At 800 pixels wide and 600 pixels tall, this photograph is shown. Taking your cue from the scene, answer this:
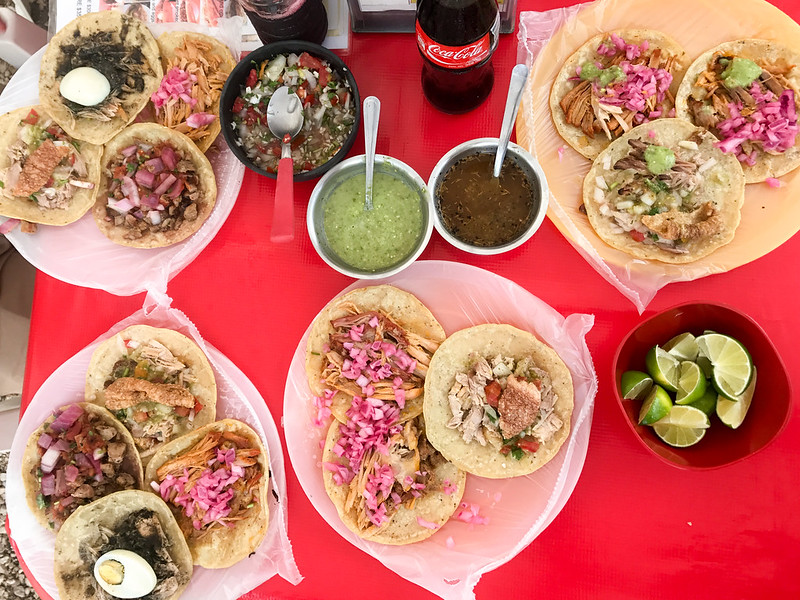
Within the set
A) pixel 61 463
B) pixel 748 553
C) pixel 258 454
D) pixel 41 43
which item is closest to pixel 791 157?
pixel 748 553

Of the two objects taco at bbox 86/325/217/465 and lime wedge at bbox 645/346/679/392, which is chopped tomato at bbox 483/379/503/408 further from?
taco at bbox 86/325/217/465

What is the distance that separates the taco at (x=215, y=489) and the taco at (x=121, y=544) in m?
0.06

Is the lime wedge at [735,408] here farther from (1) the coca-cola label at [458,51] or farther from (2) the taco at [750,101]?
(1) the coca-cola label at [458,51]

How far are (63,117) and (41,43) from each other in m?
0.79

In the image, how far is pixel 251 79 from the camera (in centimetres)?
192

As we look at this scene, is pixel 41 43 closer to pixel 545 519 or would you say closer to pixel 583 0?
pixel 583 0

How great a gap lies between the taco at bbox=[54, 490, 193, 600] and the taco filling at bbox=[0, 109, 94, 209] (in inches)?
42.7

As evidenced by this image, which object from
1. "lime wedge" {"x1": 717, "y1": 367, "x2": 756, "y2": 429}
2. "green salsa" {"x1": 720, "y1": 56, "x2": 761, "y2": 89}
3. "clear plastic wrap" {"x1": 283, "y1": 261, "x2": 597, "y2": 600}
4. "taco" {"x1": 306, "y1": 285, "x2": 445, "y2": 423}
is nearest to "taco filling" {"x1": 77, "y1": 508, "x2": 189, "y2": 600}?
"clear plastic wrap" {"x1": 283, "y1": 261, "x2": 597, "y2": 600}

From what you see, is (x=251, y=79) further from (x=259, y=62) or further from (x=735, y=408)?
(x=735, y=408)

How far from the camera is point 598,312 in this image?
195 centimetres

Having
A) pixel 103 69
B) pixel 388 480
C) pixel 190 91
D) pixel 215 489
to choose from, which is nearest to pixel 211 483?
pixel 215 489

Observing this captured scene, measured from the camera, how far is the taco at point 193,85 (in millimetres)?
1978

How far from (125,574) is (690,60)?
2.56 metres

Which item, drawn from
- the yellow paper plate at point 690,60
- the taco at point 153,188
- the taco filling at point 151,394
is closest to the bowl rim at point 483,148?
the yellow paper plate at point 690,60
